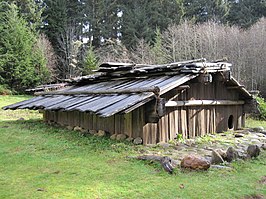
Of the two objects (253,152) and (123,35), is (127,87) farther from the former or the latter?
(123,35)

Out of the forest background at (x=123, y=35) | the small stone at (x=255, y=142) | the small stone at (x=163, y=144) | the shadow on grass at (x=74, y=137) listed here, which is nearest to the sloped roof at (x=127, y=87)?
the shadow on grass at (x=74, y=137)

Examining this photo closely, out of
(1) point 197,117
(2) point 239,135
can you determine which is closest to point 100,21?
(1) point 197,117

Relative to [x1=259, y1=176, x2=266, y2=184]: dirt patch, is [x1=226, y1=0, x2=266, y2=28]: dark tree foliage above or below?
above

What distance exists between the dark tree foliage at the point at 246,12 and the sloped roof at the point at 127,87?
72.8 ft

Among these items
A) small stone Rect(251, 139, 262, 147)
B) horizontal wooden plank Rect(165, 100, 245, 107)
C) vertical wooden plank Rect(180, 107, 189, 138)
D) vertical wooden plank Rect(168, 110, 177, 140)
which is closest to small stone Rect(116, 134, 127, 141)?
vertical wooden plank Rect(168, 110, 177, 140)

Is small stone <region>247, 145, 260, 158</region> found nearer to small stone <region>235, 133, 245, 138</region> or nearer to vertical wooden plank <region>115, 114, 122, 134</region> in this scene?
small stone <region>235, 133, 245, 138</region>

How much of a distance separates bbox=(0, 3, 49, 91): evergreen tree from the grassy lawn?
20.1m

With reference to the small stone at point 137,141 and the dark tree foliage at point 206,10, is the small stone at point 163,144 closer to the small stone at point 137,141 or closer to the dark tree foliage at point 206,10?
the small stone at point 137,141

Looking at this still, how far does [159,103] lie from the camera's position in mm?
8141

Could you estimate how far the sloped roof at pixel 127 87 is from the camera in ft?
27.1

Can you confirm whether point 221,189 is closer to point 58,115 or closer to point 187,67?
point 187,67

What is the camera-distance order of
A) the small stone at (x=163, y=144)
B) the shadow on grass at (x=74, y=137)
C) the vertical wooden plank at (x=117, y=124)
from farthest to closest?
the vertical wooden plank at (x=117, y=124), the small stone at (x=163, y=144), the shadow on grass at (x=74, y=137)

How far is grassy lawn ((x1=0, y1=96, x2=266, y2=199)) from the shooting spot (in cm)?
511

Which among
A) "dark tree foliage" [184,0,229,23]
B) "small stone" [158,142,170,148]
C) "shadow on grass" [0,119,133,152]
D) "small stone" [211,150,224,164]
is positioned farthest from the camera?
"dark tree foliage" [184,0,229,23]
